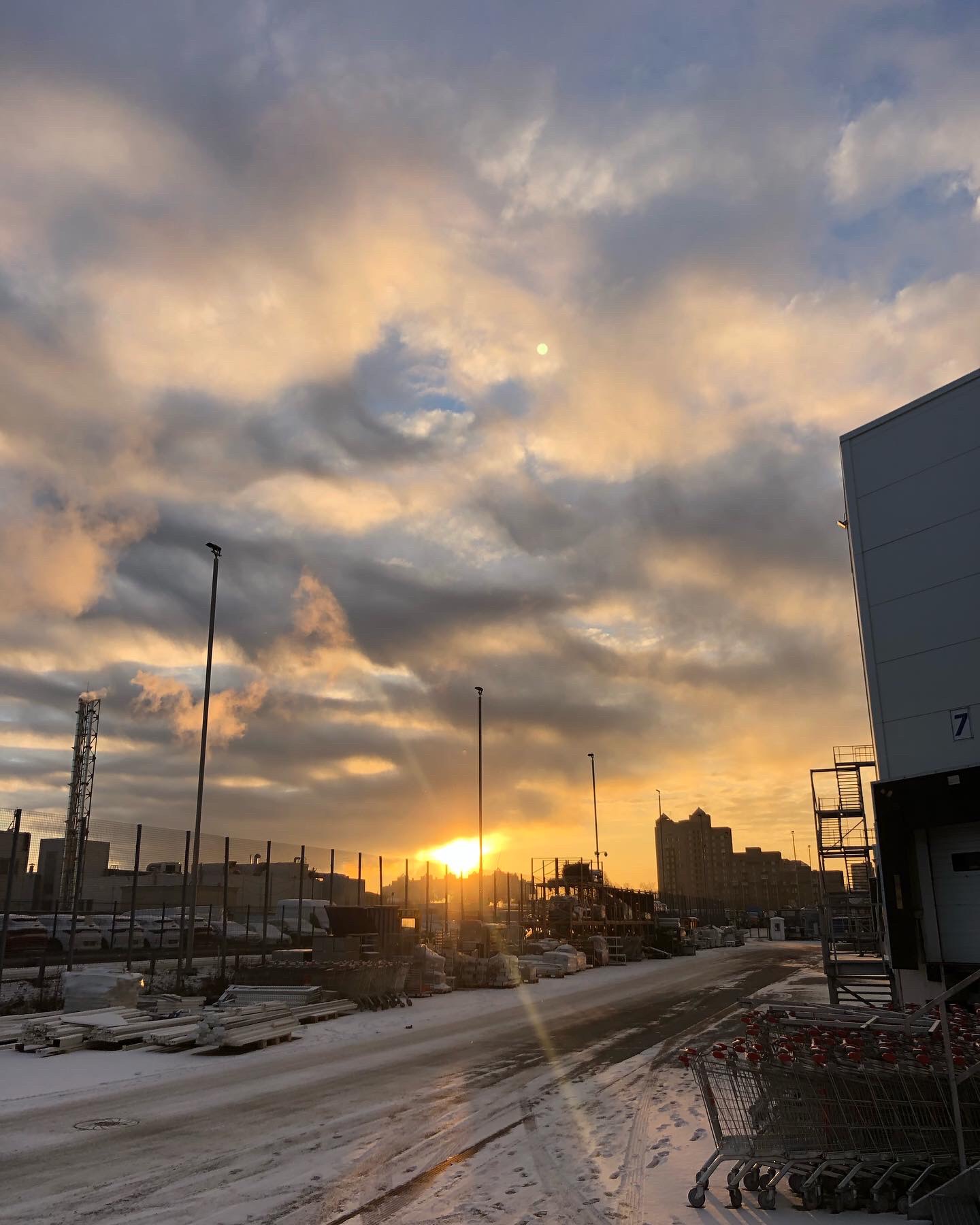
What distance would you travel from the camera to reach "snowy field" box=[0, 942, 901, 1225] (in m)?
8.08

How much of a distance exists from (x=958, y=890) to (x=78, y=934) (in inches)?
1392

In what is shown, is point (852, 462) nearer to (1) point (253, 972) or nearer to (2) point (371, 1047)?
(2) point (371, 1047)

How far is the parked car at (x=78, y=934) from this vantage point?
37344 mm

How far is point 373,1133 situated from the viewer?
10.8m

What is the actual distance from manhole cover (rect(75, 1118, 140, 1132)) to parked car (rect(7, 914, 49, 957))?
85.6 feet

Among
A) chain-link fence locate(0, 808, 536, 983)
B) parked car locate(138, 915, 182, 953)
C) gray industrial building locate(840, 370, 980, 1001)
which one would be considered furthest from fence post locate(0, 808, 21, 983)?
parked car locate(138, 915, 182, 953)

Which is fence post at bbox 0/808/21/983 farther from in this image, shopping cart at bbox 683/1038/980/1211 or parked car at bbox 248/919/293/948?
parked car at bbox 248/919/293/948

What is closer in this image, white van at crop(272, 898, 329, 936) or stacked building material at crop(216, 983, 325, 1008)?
stacked building material at crop(216, 983, 325, 1008)

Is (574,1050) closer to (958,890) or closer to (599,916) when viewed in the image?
(958,890)

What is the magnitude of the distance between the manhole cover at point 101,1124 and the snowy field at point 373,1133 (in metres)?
0.07

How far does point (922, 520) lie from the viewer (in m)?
22.2

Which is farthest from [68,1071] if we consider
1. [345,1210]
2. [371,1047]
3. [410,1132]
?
[345,1210]

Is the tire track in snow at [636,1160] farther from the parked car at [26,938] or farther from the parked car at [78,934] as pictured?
Answer: the parked car at [78,934]

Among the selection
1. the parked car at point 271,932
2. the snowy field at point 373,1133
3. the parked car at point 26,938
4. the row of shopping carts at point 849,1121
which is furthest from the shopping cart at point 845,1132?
the parked car at point 271,932
